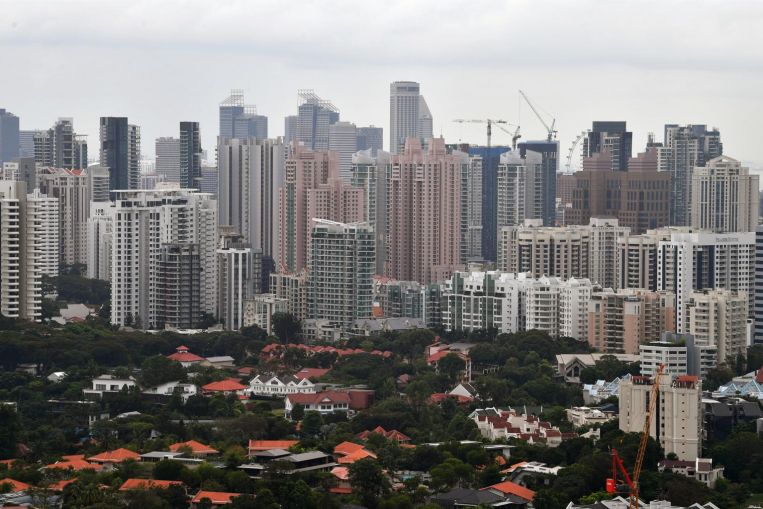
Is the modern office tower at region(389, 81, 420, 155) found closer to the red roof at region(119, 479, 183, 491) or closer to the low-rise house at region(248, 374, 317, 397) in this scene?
the low-rise house at region(248, 374, 317, 397)

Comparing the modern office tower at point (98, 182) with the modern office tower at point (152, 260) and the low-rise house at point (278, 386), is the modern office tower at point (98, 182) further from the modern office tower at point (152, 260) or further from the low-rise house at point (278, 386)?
the low-rise house at point (278, 386)

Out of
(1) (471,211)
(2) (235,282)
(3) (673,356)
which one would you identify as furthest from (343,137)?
(3) (673,356)

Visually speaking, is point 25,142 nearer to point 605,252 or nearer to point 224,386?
point 605,252

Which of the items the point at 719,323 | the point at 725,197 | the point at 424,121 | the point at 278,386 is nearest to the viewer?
the point at 278,386

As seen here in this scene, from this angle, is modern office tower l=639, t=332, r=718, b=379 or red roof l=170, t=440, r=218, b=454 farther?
modern office tower l=639, t=332, r=718, b=379

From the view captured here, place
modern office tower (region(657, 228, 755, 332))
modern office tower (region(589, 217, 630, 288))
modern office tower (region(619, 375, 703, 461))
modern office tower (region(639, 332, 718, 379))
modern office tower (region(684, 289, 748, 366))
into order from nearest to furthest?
1. modern office tower (region(619, 375, 703, 461))
2. modern office tower (region(639, 332, 718, 379))
3. modern office tower (region(684, 289, 748, 366))
4. modern office tower (region(657, 228, 755, 332))
5. modern office tower (region(589, 217, 630, 288))

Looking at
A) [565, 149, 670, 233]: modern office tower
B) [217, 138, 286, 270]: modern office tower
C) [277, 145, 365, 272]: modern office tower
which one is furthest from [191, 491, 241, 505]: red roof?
[565, 149, 670, 233]: modern office tower

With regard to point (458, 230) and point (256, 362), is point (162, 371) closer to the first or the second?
point (256, 362)
